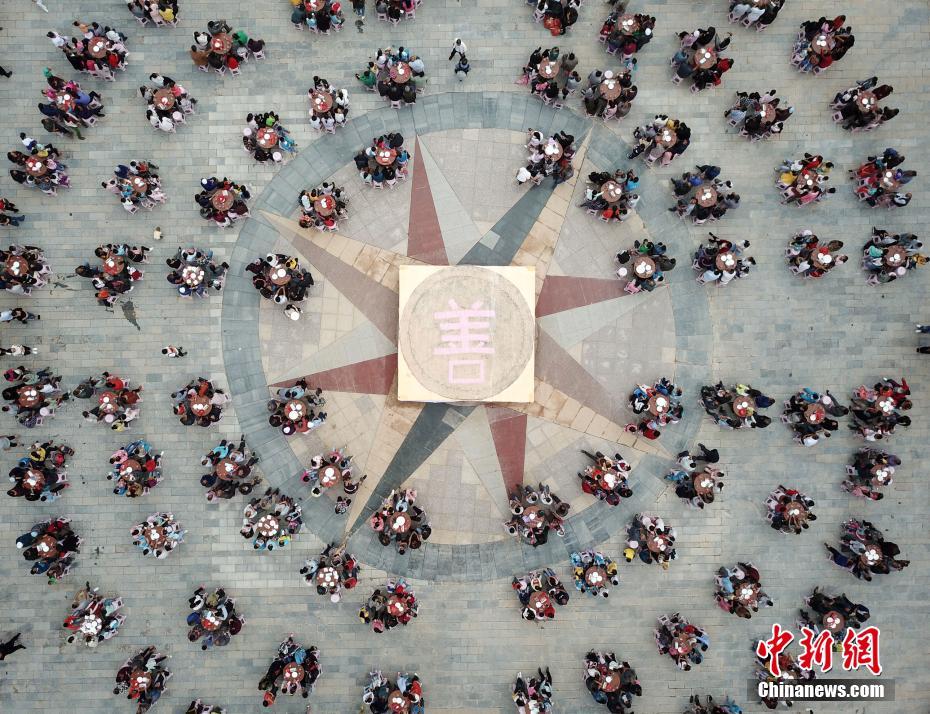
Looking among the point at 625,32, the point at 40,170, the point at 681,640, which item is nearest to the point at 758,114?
the point at 625,32

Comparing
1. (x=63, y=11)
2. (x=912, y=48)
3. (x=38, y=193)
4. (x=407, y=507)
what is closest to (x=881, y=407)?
(x=912, y=48)

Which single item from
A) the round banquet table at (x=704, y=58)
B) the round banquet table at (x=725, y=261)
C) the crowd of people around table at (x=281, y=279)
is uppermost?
the round banquet table at (x=704, y=58)

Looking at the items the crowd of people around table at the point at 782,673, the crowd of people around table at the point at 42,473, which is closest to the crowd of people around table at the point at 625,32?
the crowd of people around table at the point at 782,673

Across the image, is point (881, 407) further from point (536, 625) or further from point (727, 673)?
point (536, 625)

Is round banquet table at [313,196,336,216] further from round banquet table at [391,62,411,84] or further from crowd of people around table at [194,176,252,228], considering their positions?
round banquet table at [391,62,411,84]

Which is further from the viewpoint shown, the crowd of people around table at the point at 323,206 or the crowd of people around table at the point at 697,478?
the crowd of people around table at the point at 323,206

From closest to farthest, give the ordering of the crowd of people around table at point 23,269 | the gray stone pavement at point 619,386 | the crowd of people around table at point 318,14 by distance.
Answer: the crowd of people around table at point 318,14 → the crowd of people around table at point 23,269 → the gray stone pavement at point 619,386

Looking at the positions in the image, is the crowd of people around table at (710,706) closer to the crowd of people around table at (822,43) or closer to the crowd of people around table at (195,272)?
Answer: the crowd of people around table at (822,43)
